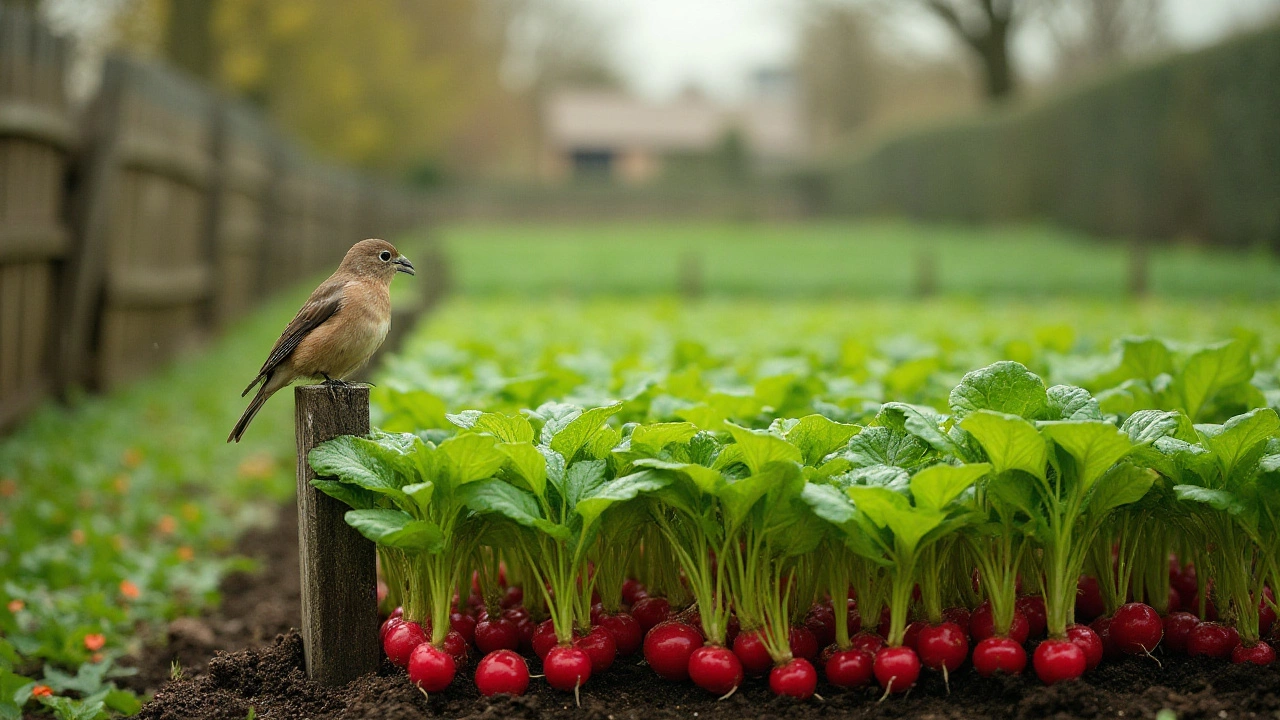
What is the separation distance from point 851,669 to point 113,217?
7.43 m

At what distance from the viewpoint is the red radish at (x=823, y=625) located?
260cm

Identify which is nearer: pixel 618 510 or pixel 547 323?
pixel 618 510

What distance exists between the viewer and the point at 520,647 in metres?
2.71

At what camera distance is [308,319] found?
3.02 meters

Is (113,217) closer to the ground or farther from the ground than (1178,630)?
farther from the ground

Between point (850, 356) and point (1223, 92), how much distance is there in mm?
16833

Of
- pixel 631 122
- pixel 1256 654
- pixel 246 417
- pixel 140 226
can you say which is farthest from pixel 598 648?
pixel 631 122

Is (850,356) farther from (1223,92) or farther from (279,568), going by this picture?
(1223,92)

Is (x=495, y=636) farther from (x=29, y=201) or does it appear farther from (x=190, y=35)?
(x=190, y=35)

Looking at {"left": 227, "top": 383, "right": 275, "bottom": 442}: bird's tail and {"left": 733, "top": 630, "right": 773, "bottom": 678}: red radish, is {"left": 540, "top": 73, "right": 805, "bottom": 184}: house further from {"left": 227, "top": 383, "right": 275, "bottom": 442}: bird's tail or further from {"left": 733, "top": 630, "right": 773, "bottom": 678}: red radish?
{"left": 733, "top": 630, "right": 773, "bottom": 678}: red radish

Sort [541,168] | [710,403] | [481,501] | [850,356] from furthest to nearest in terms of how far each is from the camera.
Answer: [541,168]
[850,356]
[710,403]
[481,501]

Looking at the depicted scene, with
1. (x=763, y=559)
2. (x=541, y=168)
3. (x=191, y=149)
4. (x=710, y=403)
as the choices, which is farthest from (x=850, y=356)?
(x=541, y=168)

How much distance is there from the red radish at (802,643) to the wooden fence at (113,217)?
5.68 metres

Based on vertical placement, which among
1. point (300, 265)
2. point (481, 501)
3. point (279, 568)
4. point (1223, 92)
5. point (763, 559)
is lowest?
point (279, 568)
